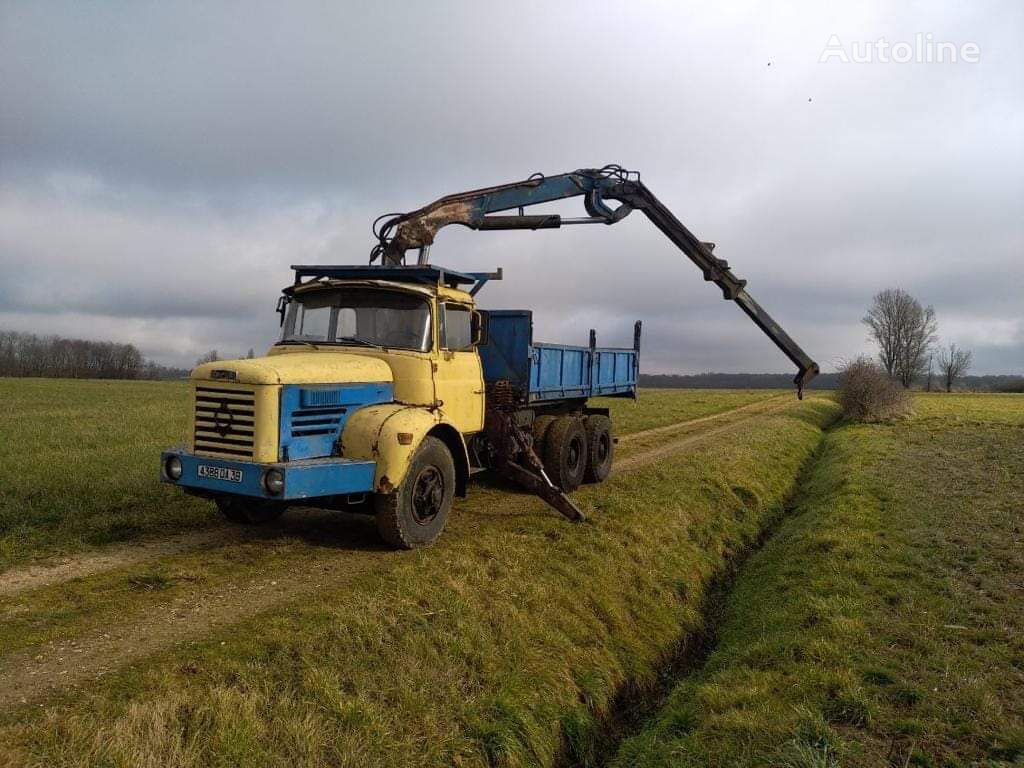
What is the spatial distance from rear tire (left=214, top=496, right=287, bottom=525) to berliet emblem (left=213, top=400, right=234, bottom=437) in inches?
63.5

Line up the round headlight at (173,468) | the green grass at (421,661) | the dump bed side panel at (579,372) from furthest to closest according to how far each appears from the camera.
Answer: the dump bed side panel at (579,372), the round headlight at (173,468), the green grass at (421,661)

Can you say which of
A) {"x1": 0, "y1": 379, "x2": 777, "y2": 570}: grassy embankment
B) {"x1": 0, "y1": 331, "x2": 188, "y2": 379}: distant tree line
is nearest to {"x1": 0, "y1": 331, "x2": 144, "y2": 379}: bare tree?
{"x1": 0, "y1": 331, "x2": 188, "y2": 379}: distant tree line

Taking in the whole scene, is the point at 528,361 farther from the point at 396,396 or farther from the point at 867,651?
the point at 867,651

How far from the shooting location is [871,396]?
1232 inches

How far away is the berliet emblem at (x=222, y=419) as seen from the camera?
265 inches

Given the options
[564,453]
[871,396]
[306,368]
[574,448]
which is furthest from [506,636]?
[871,396]

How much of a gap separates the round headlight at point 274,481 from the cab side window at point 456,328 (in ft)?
9.30

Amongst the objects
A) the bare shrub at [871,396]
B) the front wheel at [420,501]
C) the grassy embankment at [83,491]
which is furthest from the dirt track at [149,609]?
the bare shrub at [871,396]

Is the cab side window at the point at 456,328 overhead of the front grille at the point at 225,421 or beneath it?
overhead

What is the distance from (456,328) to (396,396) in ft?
4.66

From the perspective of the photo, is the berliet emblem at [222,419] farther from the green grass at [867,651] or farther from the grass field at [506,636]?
the green grass at [867,651]

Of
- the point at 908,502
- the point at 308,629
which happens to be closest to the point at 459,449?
the point at 308,629

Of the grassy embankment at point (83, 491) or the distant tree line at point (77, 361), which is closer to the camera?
the grassy embankment at point (83, 491)

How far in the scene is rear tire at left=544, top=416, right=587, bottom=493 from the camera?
11.3 meters
